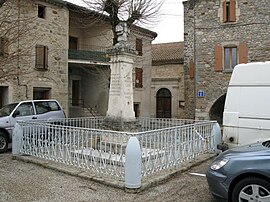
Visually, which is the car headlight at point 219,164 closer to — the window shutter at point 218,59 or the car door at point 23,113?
the car door at point 23,113

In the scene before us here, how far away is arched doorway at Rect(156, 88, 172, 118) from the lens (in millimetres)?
23594

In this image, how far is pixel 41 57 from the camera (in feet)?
49.0

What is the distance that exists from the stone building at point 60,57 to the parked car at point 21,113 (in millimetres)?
1836

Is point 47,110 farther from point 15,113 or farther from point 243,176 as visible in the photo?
point 243,176

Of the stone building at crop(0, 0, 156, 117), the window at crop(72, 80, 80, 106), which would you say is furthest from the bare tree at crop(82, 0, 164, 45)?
the window at crop(72, 80, 80, 106)

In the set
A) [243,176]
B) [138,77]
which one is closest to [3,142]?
[243,176]

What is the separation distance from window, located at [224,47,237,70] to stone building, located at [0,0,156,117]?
22.4 feet

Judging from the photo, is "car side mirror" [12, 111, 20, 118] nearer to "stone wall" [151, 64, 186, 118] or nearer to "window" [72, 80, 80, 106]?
"window" [72, 80, 80, 106]

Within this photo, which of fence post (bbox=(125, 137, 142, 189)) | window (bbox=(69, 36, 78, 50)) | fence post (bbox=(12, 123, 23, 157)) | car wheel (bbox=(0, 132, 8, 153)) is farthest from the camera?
window (bbox=(69, 36, 78, 50))

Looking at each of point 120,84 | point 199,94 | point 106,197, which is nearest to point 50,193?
point 106,197

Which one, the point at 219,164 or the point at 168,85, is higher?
the point at 168,85

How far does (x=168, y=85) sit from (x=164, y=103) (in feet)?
5.36

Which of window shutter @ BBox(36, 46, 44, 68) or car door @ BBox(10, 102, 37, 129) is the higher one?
window shutter @ BBox(36, 46, 44, 68)

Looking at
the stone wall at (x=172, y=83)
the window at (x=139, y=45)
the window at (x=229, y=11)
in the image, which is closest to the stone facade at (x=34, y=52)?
the window at (x=139, y=45)
